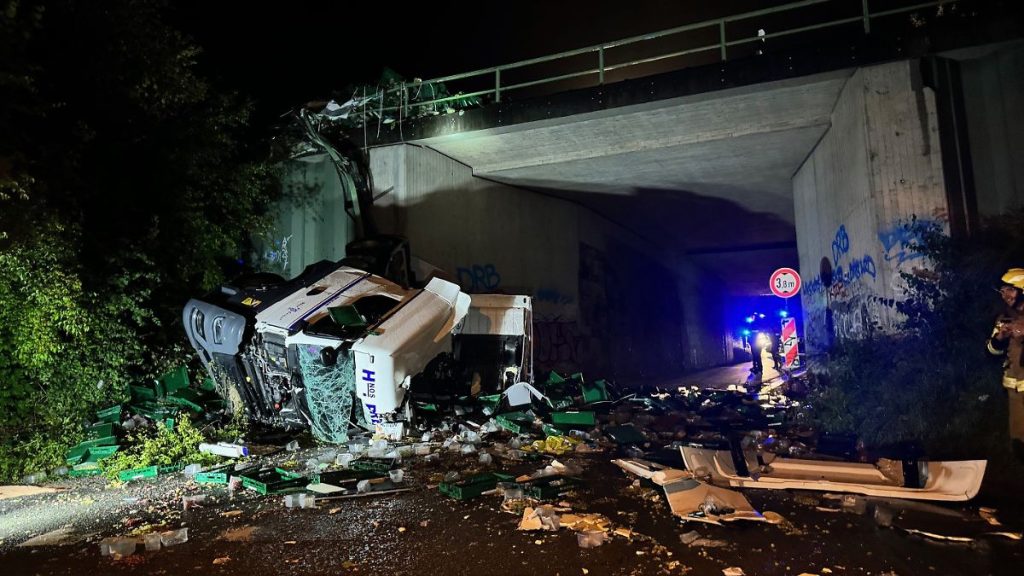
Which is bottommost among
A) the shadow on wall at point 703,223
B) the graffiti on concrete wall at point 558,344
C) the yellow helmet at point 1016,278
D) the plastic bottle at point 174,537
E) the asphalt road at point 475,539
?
the asphalt road at point 475,539

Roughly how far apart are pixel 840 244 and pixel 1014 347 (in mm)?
4833

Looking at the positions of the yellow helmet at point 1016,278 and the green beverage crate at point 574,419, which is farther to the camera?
the green beverage crate at point 574,419

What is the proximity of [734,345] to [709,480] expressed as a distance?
2784 centimetres

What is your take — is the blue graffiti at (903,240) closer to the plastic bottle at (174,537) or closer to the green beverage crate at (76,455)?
the plastic bottle at (174,537)

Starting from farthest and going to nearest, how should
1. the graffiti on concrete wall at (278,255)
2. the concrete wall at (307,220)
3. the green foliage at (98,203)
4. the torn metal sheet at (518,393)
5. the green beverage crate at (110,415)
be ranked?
the graffiti on concrete wall at (278,255) → the concrete wall at (307,220) → the torn metal sheet at (518,393) → the green beverage crate at (110,415) → the green foliage at (98,203)

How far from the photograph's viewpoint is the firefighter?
15.7 ft

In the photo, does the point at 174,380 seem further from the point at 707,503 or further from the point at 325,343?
the point at 707,503

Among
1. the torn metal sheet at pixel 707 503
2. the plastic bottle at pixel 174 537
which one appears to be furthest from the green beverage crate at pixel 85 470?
the torn metal sheet at pixel 707 503

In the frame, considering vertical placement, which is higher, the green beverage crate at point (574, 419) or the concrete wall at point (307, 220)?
the concrete wall at point (307, 220)

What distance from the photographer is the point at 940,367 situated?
598 centimetres

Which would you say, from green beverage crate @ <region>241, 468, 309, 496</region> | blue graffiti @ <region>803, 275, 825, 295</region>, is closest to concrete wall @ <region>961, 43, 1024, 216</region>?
blue graffiti @ <region>803, 275, 825, 295</region>

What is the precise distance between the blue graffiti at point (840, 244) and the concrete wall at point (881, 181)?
0.7 inches

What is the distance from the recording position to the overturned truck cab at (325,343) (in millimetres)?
6004

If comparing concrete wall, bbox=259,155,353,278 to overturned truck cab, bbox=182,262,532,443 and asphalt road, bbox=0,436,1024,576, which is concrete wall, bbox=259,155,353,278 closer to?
overturned truck cab, bbox=182,262,532,443
